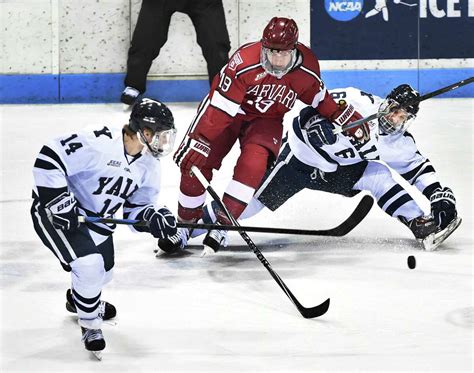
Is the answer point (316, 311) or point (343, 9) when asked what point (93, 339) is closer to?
point (316, 311)

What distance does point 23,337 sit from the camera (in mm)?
3246

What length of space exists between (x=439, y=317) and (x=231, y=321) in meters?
0.61

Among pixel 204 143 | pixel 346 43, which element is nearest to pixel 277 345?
pixel 204 143

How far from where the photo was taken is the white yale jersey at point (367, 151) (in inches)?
173

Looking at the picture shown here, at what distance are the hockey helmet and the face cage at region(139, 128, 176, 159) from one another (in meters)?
0.96

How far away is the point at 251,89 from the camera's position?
164 inches

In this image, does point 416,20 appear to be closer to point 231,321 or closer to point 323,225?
point 323,225

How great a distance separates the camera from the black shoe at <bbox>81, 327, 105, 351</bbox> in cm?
305

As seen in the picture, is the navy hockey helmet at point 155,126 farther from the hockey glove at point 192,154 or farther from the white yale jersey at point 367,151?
the white yale jersey at point 367,151

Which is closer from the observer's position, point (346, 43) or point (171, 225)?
point (171, 225)

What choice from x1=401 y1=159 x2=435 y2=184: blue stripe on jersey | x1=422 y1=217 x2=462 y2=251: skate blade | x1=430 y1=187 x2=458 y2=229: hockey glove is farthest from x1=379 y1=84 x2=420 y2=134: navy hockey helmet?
x1=422 y1=217 x2=462 y2=251: skate blade

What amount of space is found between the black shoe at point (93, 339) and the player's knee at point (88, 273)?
0.33 feet

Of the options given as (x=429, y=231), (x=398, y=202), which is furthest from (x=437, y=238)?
(x=398, y=202)

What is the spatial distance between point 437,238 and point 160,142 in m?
1.54
